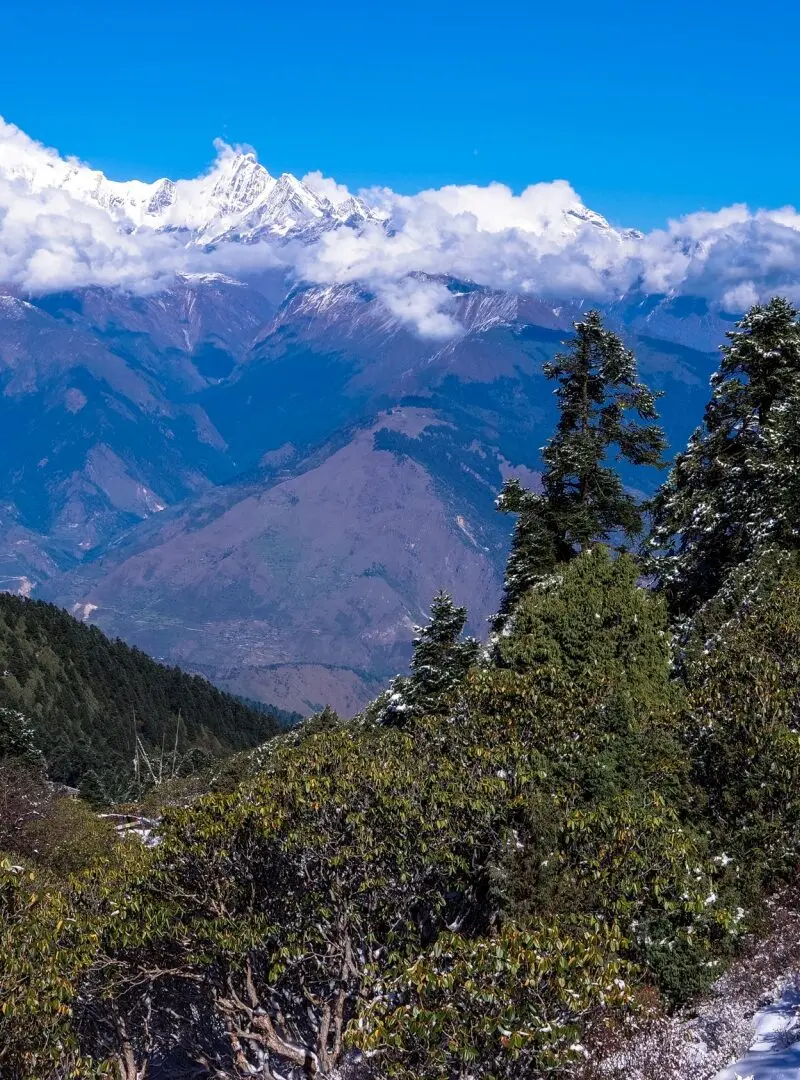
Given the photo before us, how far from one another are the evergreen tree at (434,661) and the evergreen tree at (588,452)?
602 centimetres

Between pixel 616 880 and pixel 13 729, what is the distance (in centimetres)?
8960

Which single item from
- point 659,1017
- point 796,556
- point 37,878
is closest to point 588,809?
point 659,1017

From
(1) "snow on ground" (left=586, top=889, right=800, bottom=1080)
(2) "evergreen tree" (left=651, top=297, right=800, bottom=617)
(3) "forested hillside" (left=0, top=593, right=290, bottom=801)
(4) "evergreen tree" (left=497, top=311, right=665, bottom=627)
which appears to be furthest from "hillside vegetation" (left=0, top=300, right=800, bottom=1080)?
(3) "forested hillside" (left=0, top=593, right=290, bottom=801)

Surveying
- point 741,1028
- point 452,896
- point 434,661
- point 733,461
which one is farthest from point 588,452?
point 741,1028

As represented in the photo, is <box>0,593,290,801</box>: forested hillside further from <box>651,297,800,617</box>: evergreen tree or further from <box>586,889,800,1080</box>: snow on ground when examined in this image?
<box>586,889,800,1080</box>: snow on ground

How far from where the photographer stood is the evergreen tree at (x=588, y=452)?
145 ft

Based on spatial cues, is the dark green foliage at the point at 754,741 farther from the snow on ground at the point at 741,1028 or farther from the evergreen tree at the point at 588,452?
the evergreen tree at the point at 588,452

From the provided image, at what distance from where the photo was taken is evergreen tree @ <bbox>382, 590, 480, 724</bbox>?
48.2 metres

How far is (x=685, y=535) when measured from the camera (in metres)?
43.6

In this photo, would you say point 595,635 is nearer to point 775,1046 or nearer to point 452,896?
point 452,896

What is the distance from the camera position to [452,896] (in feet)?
71.8

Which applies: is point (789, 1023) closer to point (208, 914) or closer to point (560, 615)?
point (208, 914)

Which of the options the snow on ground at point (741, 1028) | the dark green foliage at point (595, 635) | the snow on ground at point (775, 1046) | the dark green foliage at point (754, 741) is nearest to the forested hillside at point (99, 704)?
the dark green foliage at point (595, 635)

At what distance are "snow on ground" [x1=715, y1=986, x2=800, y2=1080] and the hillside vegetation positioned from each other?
4.37 feet
